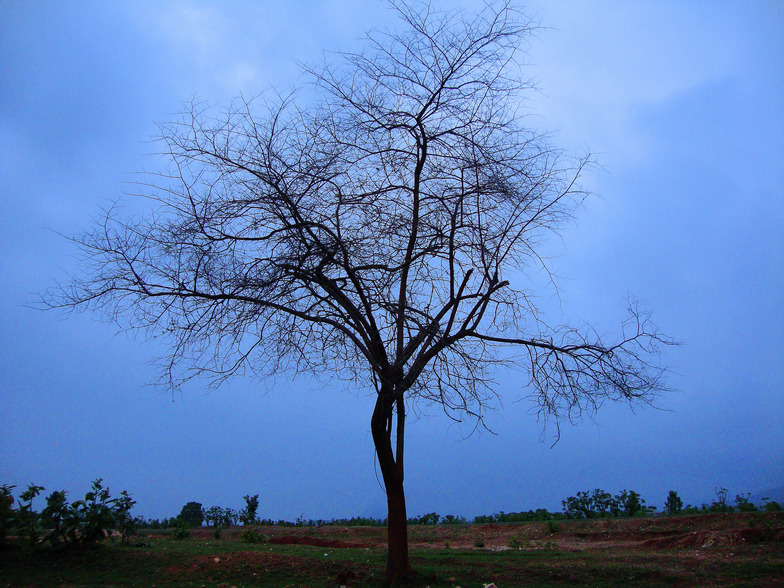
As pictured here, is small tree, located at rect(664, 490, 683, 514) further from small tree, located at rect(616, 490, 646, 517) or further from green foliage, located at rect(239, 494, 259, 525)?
green foliage, located at rect(239, 494, 259, 525)

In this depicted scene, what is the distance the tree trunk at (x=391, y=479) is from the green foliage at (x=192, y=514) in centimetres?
1233

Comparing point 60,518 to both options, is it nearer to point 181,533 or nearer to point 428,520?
point 181,533

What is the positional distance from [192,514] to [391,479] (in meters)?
12.8

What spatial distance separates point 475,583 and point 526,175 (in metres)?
5.76

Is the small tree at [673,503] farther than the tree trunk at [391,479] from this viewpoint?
Yes

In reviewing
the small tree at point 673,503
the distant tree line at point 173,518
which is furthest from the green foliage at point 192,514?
the small tree at point 673,503

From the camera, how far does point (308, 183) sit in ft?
25.8

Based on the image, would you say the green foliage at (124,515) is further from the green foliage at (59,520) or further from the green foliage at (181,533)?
the green foliage at (181,533)

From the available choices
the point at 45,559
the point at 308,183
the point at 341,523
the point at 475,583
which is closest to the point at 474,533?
the point at 341,523

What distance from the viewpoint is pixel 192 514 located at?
18109 mm

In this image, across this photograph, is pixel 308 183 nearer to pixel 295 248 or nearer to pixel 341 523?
pixel 295 248

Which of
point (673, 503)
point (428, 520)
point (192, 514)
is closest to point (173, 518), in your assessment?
point (192, 514)

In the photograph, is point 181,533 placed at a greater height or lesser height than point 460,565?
greater

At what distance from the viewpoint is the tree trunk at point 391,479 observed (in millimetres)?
7711
